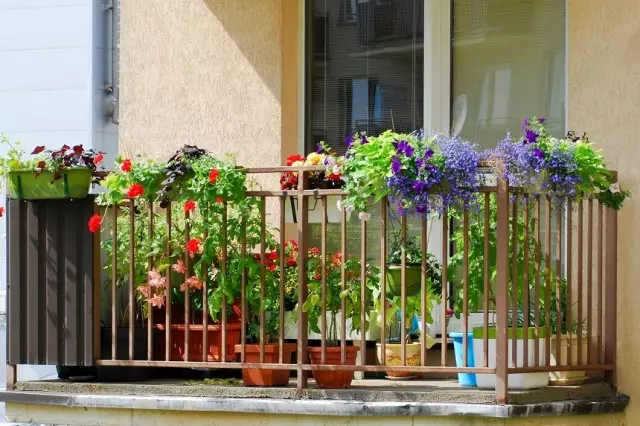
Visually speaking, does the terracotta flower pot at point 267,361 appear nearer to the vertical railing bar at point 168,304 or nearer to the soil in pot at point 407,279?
the vertical railing bar at point 168,304

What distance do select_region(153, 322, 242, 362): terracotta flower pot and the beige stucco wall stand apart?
0.37 metres

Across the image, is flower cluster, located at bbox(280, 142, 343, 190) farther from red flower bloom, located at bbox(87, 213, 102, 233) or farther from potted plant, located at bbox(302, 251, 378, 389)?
red flower bloom, located at bbox(87, 213, 102, 233)

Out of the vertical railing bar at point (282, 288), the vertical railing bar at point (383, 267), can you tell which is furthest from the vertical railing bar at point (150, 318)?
the vertical railing bar at point (383, 267)

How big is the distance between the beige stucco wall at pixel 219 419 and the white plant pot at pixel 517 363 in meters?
0.24

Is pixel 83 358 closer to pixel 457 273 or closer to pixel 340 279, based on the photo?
pixel 340 279

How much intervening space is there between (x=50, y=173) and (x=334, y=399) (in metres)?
2.00

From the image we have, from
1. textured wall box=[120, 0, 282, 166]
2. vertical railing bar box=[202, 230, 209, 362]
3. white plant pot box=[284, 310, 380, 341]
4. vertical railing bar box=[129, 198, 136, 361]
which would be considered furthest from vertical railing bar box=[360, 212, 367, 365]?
textured wall box=[120, 0, 282, 166]

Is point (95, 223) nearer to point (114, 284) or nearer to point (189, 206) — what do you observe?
point (114, 284)

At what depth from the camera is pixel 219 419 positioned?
6.82m

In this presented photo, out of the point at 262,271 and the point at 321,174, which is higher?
the point at 321,174

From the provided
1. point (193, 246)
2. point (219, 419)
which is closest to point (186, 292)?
point (193, 246)

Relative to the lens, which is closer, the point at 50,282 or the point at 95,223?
the point at 95,223

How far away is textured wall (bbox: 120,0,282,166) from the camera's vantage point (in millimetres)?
8625

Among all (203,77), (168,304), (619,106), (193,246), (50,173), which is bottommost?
(168,304)
